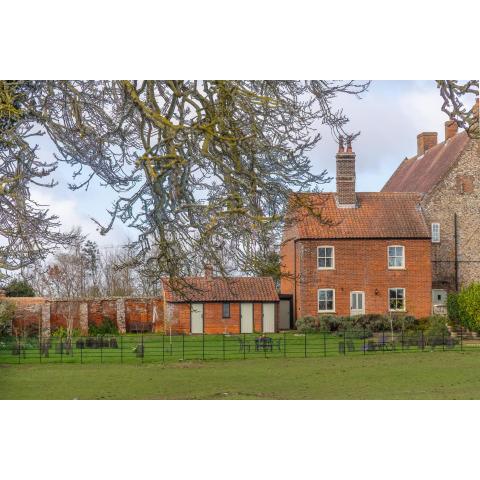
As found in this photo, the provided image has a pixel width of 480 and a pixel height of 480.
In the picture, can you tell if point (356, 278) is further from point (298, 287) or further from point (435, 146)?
point (435, 146)

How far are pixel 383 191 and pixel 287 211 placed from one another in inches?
64.8

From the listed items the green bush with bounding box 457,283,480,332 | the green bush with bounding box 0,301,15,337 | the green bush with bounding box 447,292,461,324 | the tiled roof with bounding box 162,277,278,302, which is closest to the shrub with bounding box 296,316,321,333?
the tiled roof with bounding box 162,277,278,302

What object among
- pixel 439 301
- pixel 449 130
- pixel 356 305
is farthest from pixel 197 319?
pixel 449 130

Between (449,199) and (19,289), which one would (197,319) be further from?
(449,199)

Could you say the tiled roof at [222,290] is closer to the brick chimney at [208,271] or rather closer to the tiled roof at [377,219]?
the brick chimney at [208,271]

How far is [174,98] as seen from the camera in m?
5.93

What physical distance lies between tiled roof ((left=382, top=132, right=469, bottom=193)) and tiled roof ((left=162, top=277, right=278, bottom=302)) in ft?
4.75

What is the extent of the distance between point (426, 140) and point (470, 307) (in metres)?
1.41

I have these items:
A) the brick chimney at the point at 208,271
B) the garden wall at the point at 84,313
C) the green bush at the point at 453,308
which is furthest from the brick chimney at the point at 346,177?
the garden wall at the point at 84,313

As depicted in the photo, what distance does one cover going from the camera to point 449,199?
25.1 ft

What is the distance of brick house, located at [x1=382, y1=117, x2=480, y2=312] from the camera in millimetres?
7309

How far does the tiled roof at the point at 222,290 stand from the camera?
6.27 m

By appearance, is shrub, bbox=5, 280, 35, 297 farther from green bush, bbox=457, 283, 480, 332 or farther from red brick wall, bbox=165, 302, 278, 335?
green bush, bbox=457, 283, 480, 332
